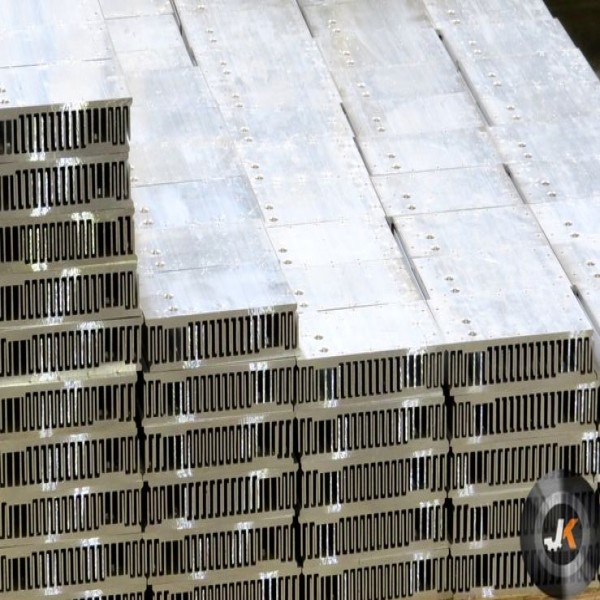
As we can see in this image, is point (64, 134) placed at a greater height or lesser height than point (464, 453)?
greater

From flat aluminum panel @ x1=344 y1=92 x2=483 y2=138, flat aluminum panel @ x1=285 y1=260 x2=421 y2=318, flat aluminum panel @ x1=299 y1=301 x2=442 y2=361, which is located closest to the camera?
flat aluminum panel @ x1=299 y1=301 x2=442 y2=361

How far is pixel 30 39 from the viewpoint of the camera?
15.9 metres

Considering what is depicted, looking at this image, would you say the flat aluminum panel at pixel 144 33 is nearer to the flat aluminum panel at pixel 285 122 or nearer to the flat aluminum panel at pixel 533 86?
the flat aluminum panel at pixel 285 122

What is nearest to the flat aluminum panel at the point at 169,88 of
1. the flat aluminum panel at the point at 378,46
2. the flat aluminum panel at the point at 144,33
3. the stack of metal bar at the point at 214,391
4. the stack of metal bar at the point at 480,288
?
the flat aluminum panel at the point at 144,33

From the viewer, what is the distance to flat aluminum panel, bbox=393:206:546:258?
16.9m

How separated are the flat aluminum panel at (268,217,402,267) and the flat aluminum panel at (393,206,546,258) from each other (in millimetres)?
155

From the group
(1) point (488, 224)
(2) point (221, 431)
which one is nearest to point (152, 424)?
(2) point (221, 431)

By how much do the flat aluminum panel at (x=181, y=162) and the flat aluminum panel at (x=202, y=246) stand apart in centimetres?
58

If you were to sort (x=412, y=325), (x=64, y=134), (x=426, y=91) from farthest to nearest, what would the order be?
(x=426, y=91) → (x=412, y=325) → (x=64, y=134)

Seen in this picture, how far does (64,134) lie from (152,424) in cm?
185

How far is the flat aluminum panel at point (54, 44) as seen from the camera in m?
15.6

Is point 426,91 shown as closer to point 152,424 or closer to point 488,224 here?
point 488,224

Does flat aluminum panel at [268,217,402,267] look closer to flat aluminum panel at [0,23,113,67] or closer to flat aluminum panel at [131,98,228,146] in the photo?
flat aluminum panel at [131,98,228,146]

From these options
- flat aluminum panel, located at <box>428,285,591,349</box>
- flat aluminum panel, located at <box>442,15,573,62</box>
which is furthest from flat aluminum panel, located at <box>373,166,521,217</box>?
flat aluminum panel, located at <box>442,15,573,62</box>
